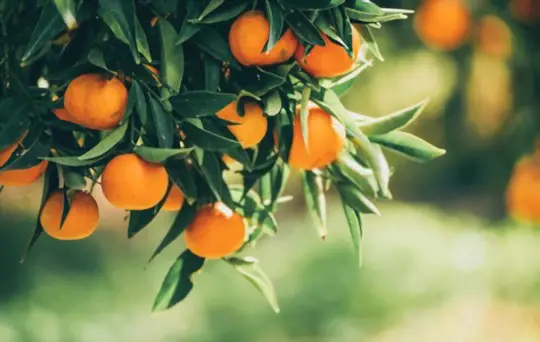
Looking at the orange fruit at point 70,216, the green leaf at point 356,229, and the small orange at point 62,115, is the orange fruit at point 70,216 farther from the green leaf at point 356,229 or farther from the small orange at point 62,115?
the green leaf at point 356,229

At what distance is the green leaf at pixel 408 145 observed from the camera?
2.91ft

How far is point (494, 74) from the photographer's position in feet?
13.7

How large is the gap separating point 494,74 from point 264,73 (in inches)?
140

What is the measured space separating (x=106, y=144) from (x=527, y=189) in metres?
1.81

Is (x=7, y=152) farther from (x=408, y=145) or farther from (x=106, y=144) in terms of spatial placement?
(x=408, y=145)

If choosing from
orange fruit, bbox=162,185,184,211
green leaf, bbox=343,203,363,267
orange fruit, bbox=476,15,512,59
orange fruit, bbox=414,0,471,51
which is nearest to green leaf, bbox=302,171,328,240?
green leaf, bbox=343,203,363,267

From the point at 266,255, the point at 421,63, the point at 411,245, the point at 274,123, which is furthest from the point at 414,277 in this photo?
the point at 274,123

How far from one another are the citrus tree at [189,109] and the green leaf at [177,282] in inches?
2.7

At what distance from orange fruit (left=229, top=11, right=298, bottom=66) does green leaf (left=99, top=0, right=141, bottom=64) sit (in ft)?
0.29

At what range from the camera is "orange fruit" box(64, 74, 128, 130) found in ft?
2.56

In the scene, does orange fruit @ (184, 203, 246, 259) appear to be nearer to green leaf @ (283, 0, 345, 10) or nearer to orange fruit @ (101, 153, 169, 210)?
orange fruit @ (101, 153, 169, 210)

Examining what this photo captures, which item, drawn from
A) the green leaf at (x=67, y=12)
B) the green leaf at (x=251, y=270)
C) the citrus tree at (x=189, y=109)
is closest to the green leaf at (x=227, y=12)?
the citrus tree at (x=189, y=109)

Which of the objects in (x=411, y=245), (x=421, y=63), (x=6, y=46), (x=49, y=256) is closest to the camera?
(x=6, y=46)

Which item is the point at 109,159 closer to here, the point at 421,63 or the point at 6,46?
the point at 6,46
